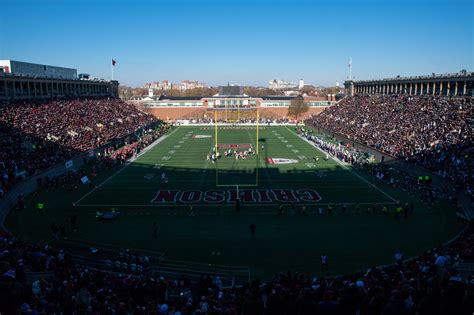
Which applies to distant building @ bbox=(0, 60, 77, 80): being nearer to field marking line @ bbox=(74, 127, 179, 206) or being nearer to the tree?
field marking line @ bbox=(74, 127, 179, 206)

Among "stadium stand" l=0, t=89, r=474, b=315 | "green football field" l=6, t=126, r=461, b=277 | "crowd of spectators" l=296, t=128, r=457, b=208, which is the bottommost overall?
"green football field" l=6, t=126, r=461, b=277

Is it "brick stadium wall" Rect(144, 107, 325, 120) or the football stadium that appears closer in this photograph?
the football stadium

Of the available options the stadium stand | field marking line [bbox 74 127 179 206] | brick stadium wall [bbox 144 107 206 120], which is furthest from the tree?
field marking line [bbox 74 127 179 206]

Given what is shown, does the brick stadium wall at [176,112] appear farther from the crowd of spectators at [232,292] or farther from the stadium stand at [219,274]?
the crowd of spectators at [232,292]

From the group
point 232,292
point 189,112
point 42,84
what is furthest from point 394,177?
point 189,112

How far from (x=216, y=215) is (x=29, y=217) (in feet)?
33.0

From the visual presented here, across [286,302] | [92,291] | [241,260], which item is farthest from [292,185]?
[286,302]

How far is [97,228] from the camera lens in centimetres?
1984

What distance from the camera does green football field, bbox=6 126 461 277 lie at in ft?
54.9

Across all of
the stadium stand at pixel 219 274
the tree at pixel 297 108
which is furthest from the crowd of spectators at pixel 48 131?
the tree at pixel 297 108

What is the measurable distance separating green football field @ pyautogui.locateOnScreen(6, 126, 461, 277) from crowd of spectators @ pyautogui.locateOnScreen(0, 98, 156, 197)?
10.4ft

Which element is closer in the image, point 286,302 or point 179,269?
point 286,302

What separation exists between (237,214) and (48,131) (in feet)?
78.6

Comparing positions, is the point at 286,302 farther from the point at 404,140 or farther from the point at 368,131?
the point at 368,131
